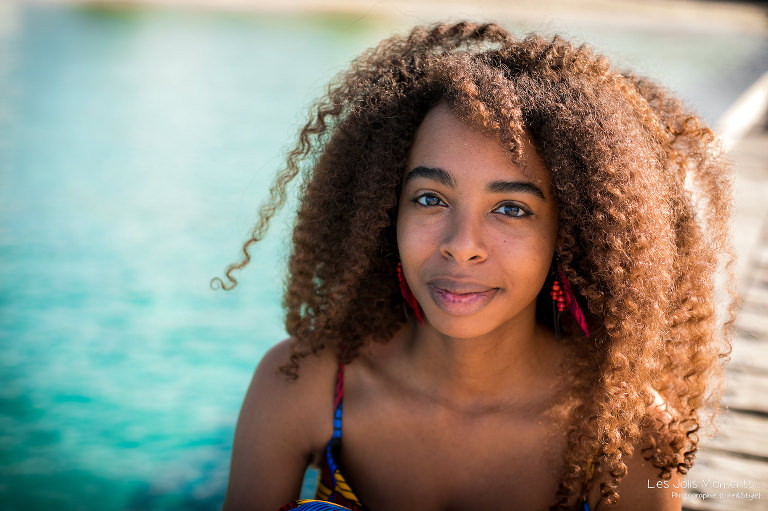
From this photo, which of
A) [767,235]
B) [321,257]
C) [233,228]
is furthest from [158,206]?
[321,257]

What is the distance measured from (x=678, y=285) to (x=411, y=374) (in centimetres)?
80

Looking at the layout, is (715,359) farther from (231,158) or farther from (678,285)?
(231,158)

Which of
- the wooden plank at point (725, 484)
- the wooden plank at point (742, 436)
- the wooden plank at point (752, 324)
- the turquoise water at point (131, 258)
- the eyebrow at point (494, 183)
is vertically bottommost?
the wooden plank at point (725, 484)

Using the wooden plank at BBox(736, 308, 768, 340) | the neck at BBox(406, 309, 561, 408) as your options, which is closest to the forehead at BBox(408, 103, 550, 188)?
the neck at BBox(406, 309, 561, 408)

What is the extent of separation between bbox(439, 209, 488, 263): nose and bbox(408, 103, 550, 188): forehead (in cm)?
13

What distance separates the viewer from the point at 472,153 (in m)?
2.01

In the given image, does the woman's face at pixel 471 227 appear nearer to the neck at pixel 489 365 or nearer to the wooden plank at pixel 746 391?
the neck at pixel 489 365

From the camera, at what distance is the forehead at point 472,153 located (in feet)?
6.56

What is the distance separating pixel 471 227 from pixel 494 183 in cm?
13

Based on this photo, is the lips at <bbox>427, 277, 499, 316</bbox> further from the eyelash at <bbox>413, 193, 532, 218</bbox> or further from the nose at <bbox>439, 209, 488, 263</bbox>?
the eyelash at <bbox>413, 193, 532, 218</bbox>

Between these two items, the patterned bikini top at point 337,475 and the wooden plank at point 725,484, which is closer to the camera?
the patterned bikini top at point 337,475

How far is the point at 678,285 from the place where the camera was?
2.19 metres

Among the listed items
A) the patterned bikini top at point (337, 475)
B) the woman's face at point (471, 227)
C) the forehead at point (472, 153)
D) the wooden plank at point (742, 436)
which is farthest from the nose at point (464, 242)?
the wooden plank at point (742, 436)

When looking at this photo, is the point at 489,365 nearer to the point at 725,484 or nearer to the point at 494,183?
the point at 494,183
